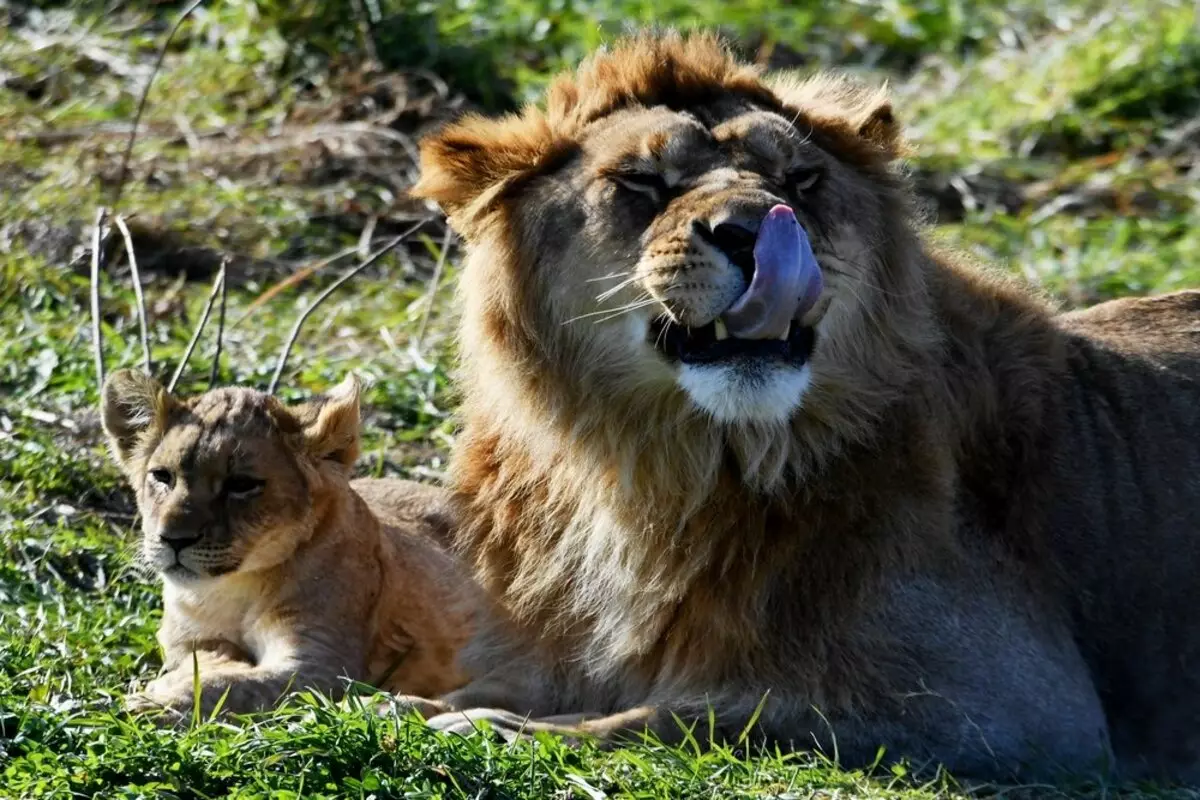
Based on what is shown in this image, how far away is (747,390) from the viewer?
4438mm

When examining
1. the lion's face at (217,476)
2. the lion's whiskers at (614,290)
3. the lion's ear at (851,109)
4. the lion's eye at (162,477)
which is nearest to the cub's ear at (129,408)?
the lion's face at (217,476)

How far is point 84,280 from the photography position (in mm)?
7965

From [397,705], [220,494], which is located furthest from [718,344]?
[220,494]

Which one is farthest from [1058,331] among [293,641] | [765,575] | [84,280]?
[84,280]

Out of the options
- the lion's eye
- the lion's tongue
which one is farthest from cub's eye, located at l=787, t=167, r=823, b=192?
the lion's eye

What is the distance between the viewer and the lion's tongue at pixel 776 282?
14.2ft

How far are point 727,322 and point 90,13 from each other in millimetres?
7395

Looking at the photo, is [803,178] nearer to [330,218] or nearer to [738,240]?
[738,240]

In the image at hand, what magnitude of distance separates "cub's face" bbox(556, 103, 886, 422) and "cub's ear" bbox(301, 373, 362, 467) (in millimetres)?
794

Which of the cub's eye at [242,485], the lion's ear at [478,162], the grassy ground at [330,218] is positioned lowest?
the grassy ground at [330,218]

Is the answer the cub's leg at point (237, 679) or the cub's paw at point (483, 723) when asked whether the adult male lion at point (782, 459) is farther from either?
the cub's leg at point (237, 679)

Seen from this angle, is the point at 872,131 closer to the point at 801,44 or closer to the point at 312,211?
the point at 312,211

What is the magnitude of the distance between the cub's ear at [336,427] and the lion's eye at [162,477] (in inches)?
14.6

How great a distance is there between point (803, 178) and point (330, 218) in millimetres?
4456
